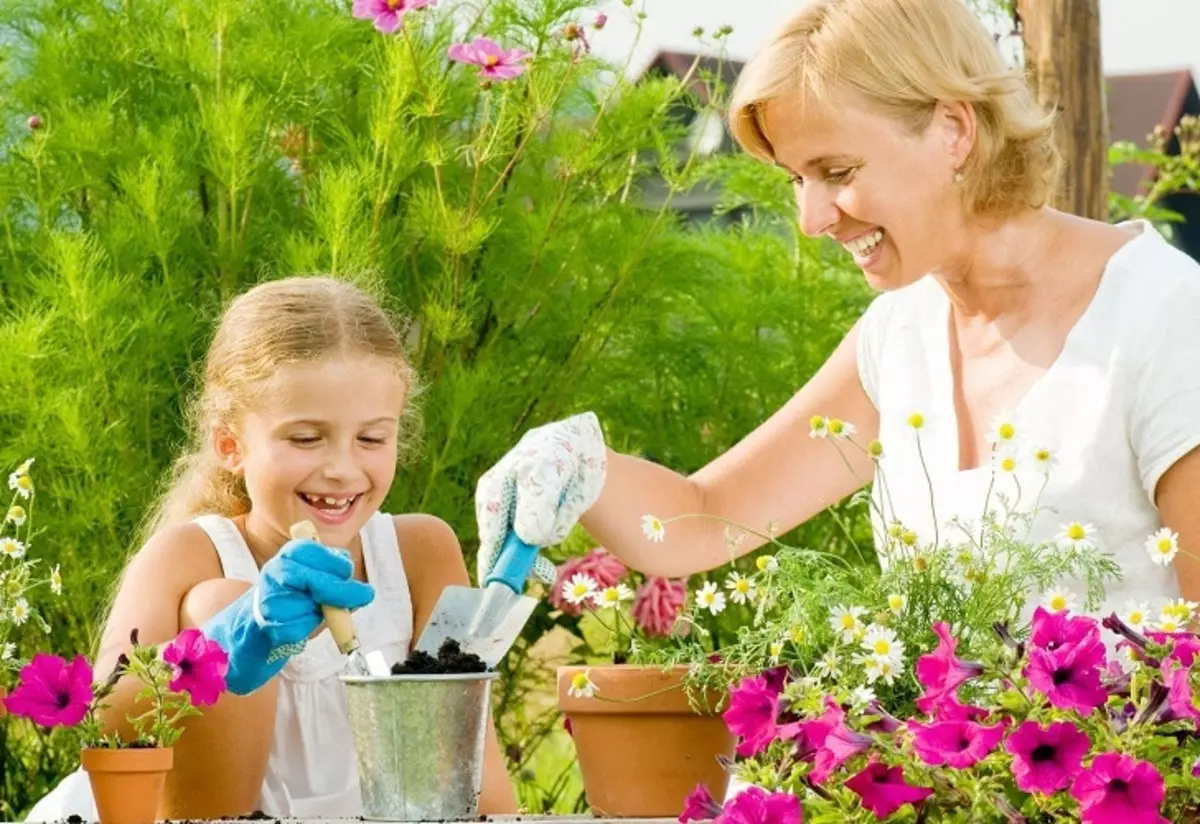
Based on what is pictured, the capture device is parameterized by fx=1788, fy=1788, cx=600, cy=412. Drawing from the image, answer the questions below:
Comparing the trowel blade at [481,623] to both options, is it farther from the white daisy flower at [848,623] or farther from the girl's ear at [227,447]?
the girl's ear at [227,447]

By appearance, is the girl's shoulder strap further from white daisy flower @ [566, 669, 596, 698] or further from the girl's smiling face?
white daisy flower @ [566, 669, 596, 698]

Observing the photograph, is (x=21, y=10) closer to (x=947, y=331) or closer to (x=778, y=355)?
(x=778, y=355)

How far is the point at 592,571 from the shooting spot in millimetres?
→ 3486

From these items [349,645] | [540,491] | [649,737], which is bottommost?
[649,737]

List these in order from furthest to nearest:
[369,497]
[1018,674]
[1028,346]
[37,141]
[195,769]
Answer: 1. [37,141]
2. [1028,346]
3. [369,497]
4. [195,769]
5. [1018,674]

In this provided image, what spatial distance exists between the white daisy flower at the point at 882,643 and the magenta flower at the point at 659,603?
2.04 metres

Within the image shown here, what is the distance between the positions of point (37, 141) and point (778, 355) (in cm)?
155

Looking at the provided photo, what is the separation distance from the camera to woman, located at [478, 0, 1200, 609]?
2.18 metres

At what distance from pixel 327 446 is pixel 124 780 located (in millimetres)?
665

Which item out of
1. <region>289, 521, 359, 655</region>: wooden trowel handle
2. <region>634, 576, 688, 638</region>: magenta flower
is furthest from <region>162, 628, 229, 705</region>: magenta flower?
<region>634, 576, 688, 638</region>: magenta flower

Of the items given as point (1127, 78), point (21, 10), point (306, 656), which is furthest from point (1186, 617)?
point (1127, 78)

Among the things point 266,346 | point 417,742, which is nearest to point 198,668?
point 417,742

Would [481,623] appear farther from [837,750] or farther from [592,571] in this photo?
[592,571]

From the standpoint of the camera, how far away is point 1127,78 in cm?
1466
